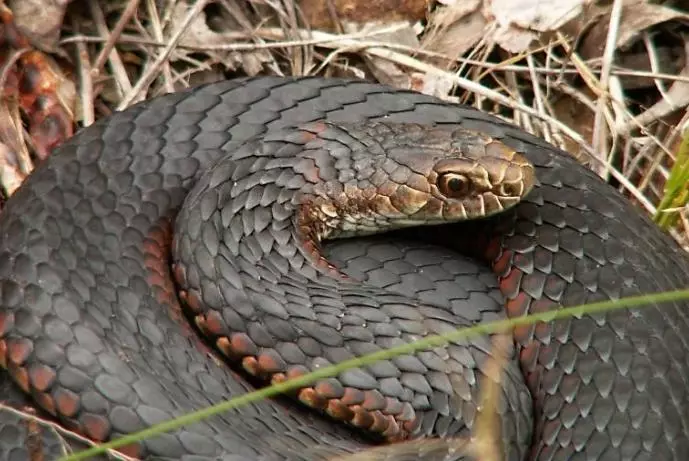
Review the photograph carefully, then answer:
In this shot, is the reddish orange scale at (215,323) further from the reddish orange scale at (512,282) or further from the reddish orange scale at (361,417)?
the reddish orange scale at (512,282)

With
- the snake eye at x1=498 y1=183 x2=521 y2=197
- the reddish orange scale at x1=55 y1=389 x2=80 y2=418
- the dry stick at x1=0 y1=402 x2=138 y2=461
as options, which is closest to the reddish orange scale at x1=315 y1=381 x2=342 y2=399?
the dry stick at x1=0 y1=402 x2=138 y2=461

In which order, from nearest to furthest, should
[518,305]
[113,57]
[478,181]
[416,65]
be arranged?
[478,181] → [518,305] → [113,57] → [416,65]

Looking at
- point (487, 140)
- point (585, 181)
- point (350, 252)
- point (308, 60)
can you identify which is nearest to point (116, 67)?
point (308, 60)

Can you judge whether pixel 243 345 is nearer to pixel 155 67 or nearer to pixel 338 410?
pixel 338 410

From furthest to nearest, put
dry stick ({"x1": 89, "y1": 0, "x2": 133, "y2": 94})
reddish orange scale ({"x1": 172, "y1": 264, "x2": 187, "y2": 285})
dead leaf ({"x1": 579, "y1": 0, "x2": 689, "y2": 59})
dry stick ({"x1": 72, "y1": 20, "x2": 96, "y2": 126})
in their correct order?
dead leaf ({"x1": 579, "y1": 0, "x2": 689, "y2": 59}), dry stick ({"x1": 89, "y1": 0, "x2": 133, "y2": 94}), dry stick ({"x1": 72, "y1": 20, "x2": 96, "y2": 126}), reddish orange scale ({"x1": 172, "y1": 264, "x2": 187, "y2": 285})

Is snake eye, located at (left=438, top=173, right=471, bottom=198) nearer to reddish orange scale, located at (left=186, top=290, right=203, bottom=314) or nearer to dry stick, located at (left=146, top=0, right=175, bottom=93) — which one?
reddish orange scale, located at (left=186, top=290, right=203, bottom=314)

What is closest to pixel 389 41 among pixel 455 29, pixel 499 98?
pixel 455 29

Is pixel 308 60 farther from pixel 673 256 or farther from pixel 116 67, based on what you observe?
pixel 673 256

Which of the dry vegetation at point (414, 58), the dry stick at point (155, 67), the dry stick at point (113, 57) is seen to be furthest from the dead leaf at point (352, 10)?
the dry stick at point (113, 57)
